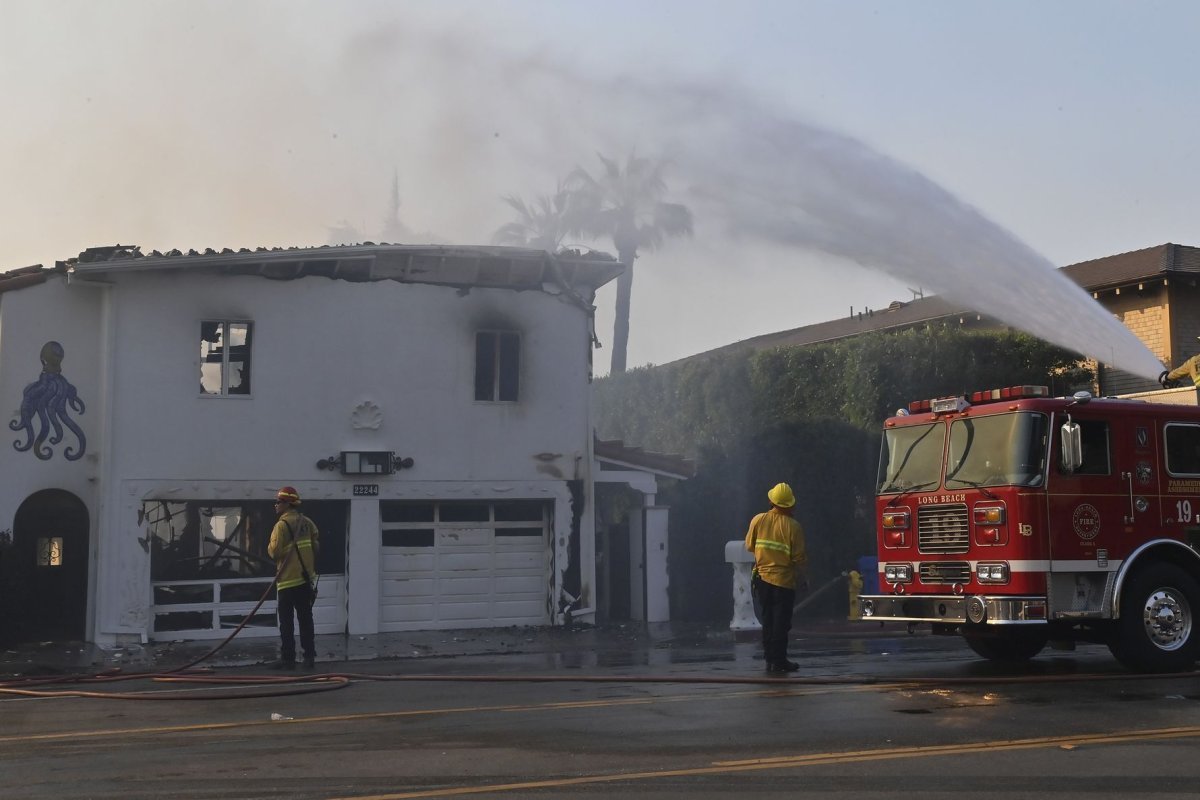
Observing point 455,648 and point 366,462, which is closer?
point 455,648

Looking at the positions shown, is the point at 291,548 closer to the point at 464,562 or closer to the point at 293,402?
the point at 293,402

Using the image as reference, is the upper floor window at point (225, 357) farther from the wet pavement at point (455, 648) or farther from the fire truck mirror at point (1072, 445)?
the fire truck mirror at point (1072, 445)

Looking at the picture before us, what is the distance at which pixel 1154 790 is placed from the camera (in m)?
6.62

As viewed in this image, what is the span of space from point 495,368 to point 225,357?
4.17m

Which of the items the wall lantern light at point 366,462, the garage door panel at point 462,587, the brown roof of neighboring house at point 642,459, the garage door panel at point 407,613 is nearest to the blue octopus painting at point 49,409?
the wall lantern light at point 366,462

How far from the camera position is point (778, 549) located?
12492 millimetres

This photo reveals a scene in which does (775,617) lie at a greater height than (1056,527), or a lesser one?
lesser

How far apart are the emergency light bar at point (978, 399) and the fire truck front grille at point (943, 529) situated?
0.96 meters

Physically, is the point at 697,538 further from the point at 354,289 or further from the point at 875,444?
the point at 354,289

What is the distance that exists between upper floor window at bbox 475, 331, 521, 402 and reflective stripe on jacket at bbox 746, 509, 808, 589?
9444 mm

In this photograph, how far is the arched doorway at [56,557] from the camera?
2072cm

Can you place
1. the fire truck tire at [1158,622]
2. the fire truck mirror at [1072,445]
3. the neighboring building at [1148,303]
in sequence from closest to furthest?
the fire truck mirror at [1072,445] < the fire truck tire at [1158,622] < the neighboring building at [1148,303]

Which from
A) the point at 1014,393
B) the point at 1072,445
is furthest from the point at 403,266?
the point at 1072,445

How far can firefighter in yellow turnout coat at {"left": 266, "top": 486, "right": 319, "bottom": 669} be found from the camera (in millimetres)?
14406
